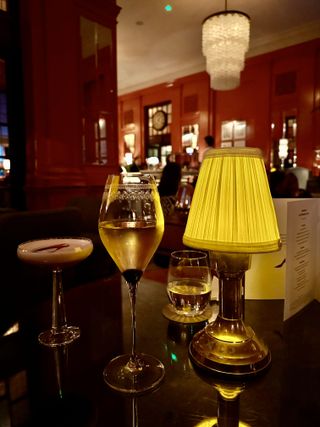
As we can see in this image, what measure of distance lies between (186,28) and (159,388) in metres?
6.69

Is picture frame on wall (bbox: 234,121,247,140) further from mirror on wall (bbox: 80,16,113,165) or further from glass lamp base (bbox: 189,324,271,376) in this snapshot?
glass lamp base (bbox: 189,324,271,376)

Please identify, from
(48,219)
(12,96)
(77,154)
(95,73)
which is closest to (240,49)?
(95,73)

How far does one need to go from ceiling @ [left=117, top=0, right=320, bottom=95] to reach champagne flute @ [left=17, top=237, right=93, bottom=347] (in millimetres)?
5561

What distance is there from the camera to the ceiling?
17.2ft

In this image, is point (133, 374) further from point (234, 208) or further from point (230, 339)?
point (234, 208)

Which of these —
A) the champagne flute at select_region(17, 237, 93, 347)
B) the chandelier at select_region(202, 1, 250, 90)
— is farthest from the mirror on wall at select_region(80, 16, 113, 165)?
the champagne flute at select_region(17, 237, 93, 347)

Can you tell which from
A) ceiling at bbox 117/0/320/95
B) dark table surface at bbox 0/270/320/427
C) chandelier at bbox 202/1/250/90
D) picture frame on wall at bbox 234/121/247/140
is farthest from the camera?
picture frame on wall at bbox 234/121/247/140

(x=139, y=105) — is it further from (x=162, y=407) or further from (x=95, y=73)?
(x=162, y=407)

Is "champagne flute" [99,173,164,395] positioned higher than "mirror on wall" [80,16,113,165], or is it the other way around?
"mirror on wall" [80,16,113,165]

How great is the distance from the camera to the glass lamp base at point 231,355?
490 millimetres

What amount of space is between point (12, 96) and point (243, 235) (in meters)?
4.23

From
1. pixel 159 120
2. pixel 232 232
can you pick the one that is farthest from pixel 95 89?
pixel 159 120

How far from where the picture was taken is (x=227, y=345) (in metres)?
0.52

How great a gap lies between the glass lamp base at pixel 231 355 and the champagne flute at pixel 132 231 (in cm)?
7
